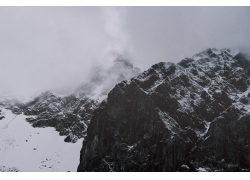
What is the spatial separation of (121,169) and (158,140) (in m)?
23.4

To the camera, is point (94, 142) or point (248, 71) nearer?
point (94, 142)

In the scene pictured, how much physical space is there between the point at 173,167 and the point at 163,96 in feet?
130

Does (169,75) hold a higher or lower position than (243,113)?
higher

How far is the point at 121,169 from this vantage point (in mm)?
137125

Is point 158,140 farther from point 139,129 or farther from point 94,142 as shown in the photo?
point 94,142

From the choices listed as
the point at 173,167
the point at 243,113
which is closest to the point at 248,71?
the point at 243,113

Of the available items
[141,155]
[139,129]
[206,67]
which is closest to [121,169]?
[141,155]

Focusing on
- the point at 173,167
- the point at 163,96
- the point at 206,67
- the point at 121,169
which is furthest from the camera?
the point at 206,67

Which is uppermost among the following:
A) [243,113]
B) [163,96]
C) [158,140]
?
[163,96]

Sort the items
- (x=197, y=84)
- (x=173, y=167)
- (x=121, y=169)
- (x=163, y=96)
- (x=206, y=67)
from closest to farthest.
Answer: (x=173, y=167), (x=121, y=169), (x=163, y=96), (x=197, y=84), (x=206, y=67)

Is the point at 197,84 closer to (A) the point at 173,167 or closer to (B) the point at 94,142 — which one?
(A) the point at 173,167

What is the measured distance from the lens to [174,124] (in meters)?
140

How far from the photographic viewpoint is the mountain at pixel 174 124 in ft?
426

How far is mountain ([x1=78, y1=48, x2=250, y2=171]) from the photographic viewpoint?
130m
